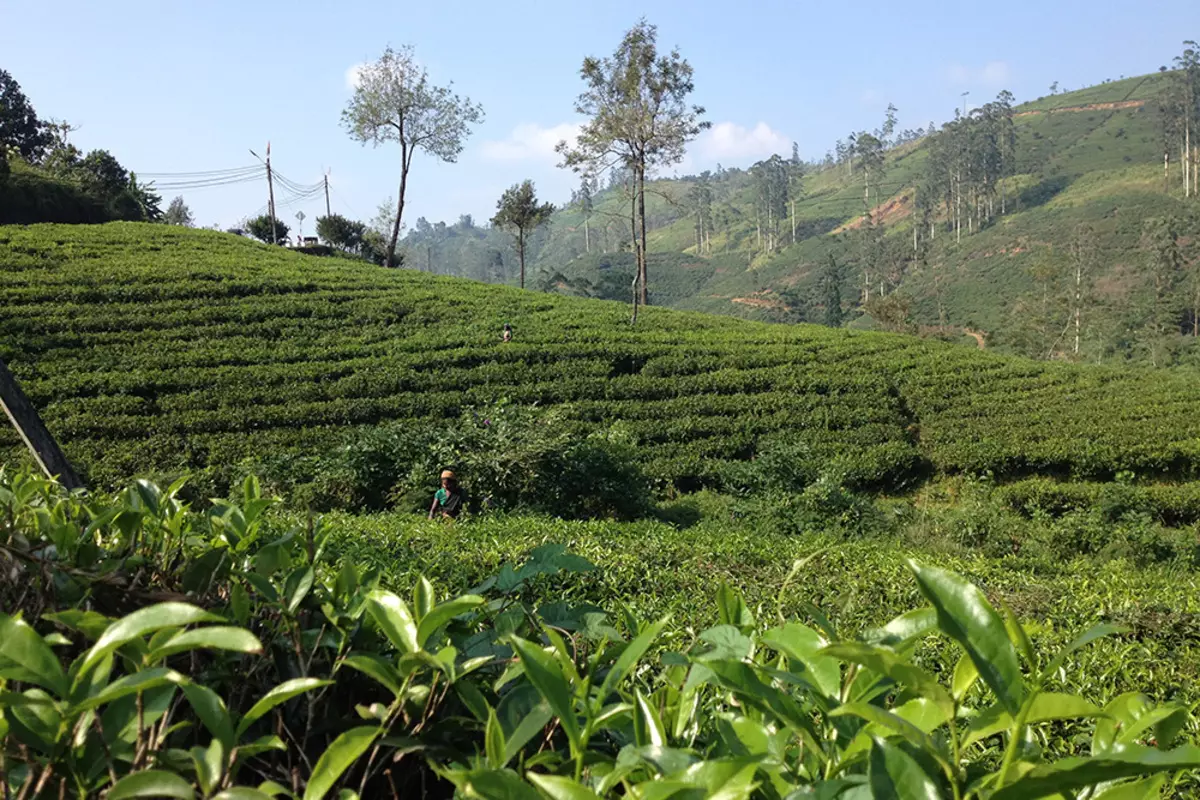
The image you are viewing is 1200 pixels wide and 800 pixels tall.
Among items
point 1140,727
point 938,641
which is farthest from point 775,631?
point 938,641

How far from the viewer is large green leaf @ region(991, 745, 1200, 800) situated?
44cm

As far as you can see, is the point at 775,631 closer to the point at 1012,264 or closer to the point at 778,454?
the point at 778,454

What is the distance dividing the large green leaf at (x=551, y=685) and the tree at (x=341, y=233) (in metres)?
30.3

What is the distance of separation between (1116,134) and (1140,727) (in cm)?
7498

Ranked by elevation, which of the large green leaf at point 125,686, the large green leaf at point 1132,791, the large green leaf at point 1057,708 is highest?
the large green leaf at point 125,686

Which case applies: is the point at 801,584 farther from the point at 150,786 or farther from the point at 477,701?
the point at 150,786

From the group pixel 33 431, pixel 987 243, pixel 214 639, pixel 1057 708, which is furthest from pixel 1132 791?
pixel 987 243

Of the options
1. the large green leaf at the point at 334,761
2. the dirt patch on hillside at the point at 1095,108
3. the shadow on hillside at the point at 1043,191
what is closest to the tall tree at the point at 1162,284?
the shadow on hillside at the point at 1043,191

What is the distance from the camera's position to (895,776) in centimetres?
51

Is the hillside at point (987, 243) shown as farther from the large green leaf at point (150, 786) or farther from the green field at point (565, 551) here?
the large green leaf at point (150, 786)

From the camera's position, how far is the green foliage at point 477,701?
536 mm

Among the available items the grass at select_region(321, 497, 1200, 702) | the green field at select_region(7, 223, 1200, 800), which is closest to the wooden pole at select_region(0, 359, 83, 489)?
the green field at select_region(7, 223, 1200, 800)

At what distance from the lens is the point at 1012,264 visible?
136 ft

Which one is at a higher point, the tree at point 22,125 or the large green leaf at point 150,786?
the tree at point 22,125
